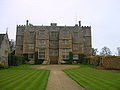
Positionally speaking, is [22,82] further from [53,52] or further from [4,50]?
[53,52]

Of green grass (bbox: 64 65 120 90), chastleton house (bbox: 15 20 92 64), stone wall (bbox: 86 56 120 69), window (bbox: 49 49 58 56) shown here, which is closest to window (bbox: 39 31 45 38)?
chastleton house (bbox: 15 20 92 64)

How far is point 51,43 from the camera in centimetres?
5434

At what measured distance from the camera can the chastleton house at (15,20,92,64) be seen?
52219 mm

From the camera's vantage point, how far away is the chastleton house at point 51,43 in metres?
52.2

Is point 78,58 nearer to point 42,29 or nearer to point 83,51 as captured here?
point 83,51

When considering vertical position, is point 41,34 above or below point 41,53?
above

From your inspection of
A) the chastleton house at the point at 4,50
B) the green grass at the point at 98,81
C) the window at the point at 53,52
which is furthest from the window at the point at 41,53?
the green grass at the point at 98,81

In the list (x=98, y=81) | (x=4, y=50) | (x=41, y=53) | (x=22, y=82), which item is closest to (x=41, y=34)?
(x=41, y=53)

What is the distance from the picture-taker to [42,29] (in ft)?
176

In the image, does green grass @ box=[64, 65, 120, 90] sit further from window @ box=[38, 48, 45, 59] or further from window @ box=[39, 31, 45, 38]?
window @ box=[39, 31, 45, 38]

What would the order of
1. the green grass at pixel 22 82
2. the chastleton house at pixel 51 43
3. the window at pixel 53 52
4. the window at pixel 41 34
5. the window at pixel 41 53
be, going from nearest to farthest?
the green grass at pixel 22 82 < the window at pixel 41 53 < the chastleton house at pixel 51 43 < the window at pixel 41 34 < the window at pixel 53 52

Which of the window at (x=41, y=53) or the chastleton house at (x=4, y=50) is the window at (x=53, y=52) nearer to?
the window at (x=41, y=53)

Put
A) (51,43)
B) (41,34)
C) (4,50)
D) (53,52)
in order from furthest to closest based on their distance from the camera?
(51,43)
(53,52)
(41,34)
(4,50)

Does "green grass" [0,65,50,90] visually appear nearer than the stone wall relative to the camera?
Yes
